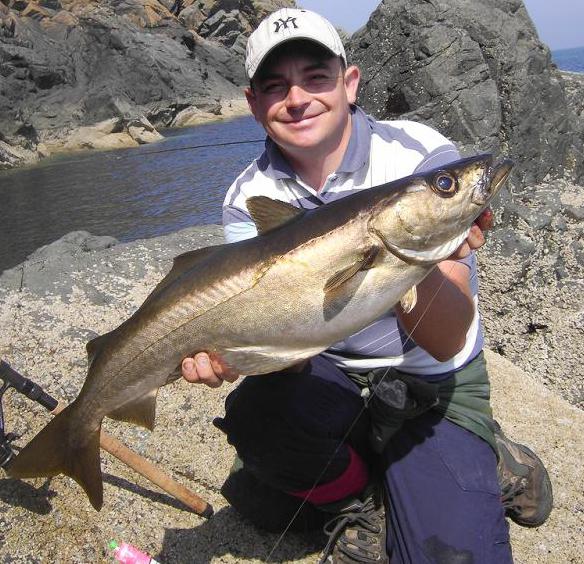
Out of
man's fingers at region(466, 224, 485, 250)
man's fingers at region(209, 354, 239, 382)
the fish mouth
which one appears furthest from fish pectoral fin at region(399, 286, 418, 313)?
man's fingers at region(209, 354, 239, 382)

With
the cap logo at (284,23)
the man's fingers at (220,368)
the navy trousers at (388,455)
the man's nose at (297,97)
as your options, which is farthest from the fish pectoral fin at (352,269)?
the cap logo at (284,23)

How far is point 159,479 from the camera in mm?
3023

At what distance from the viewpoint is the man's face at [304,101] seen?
108 inches

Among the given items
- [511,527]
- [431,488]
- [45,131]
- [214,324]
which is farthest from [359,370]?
[45,131]

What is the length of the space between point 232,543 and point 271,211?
1.78 metres

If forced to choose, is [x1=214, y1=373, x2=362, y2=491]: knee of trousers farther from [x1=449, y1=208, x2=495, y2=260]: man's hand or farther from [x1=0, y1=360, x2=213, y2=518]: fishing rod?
[x1=449, y1=208, x2=495, y2=260]: man's hand

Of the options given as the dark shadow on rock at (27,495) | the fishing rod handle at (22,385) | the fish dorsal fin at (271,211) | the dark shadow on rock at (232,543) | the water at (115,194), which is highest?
the fish dorsal fin at (271,211)

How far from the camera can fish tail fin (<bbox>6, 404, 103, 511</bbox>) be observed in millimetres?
2406

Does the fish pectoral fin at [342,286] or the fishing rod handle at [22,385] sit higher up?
the fish pectoral fin at [342,286]

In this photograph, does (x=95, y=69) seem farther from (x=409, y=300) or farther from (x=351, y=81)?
(x=409, y=300)

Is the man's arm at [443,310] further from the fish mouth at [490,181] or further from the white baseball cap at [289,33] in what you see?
the white baseball cap at [289,33]

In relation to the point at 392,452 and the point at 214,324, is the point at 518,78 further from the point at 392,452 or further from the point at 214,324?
the point at 214,324

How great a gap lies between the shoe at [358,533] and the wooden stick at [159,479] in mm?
680

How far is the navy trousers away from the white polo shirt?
23cm
